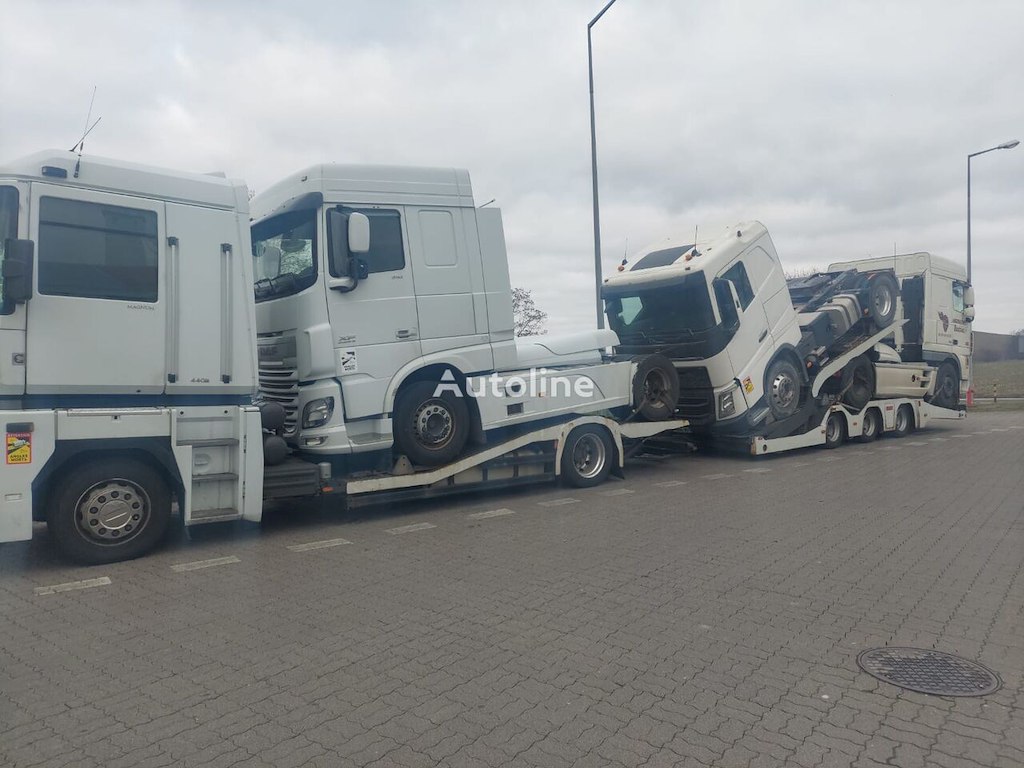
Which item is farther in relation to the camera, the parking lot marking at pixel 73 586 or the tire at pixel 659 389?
the tire at pixel 659 389

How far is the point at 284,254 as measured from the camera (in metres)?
8.48

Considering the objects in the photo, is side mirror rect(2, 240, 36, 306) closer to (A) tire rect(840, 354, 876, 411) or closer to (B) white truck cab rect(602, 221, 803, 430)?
(B) white truck cab rect(602, 221, 803, 430)

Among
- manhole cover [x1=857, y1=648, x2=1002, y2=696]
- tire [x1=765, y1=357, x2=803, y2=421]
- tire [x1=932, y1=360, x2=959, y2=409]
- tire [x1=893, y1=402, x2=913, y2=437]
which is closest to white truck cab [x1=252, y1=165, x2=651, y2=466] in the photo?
manhole cover [x1=857, y1=648, x2=1002, y2=696]

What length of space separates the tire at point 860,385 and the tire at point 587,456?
6.32 m

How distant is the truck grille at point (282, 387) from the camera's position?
320 inches

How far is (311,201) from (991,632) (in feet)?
22.4

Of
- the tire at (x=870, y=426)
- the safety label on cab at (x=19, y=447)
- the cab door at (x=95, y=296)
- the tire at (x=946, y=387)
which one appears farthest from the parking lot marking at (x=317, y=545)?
the tire at (x=946, y=387)

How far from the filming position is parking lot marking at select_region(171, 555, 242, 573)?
644cm

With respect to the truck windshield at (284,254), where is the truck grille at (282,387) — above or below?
below

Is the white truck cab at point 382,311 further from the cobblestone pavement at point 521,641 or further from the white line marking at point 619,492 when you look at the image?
the white line marking at point 619,492

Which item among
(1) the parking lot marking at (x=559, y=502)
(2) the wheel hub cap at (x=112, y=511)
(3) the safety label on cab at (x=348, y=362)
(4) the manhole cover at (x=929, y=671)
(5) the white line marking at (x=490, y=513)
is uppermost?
(3) the safety label on cab at (x=348, y=362)

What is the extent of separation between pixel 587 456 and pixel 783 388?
4.49 metres

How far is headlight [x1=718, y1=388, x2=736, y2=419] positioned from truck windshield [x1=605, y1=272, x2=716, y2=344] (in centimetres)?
107

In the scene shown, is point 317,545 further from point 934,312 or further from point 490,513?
point 934,312
